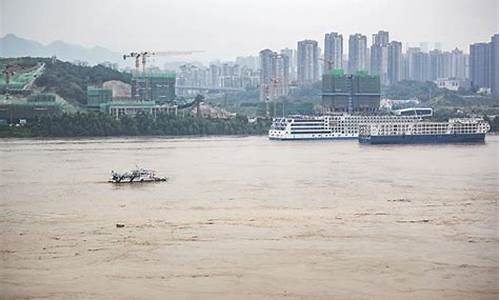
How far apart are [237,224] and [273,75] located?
86.0 inches

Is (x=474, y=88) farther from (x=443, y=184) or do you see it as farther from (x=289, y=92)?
(x=289, y=92)

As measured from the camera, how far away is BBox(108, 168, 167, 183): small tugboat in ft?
18.0

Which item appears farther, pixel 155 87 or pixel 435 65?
pixel 155 87

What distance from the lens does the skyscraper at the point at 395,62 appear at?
5786mm

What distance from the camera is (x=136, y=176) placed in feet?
18.0

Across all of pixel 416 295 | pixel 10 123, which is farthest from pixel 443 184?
pixel 10 123

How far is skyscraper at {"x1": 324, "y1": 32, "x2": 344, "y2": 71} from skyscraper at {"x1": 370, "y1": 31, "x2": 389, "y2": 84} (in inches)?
8.7

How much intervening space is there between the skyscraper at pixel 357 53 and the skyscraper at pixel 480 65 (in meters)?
0.71

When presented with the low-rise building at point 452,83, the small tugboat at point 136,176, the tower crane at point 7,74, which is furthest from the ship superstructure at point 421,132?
the tower crane at point 7,74

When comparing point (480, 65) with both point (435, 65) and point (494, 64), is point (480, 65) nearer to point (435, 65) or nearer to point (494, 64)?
point (494, 64)

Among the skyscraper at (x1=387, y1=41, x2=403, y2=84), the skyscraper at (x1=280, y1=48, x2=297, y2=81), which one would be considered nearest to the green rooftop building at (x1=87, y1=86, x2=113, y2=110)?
the skyscraper at (x1=280, y1=48, x2=297, y2=81)

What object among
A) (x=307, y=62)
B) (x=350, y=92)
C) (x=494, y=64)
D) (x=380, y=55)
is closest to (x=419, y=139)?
(x=350, y=92)

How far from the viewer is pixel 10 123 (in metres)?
5.04

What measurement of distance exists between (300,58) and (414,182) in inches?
46.2
